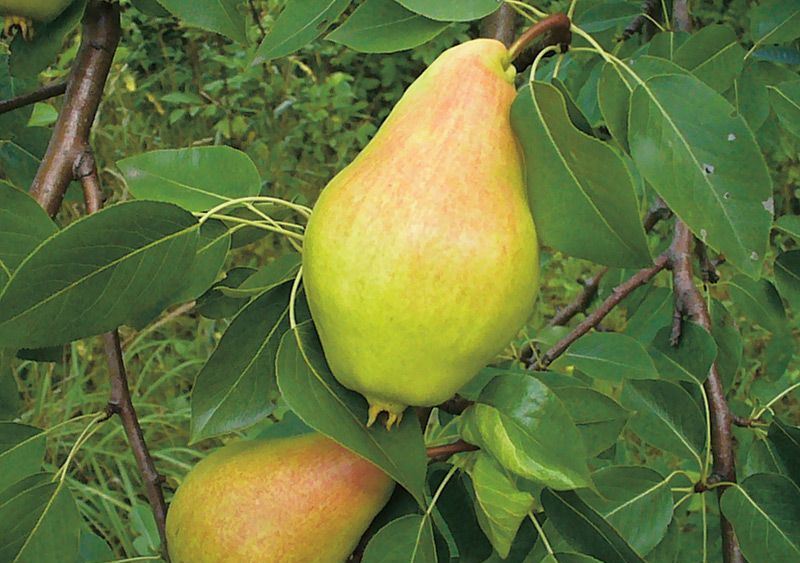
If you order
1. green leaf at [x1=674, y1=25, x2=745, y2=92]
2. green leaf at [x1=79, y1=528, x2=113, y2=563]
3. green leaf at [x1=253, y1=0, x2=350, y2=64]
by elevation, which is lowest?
green leaf at [x1=79, y1=528, x2=113, y2=563]

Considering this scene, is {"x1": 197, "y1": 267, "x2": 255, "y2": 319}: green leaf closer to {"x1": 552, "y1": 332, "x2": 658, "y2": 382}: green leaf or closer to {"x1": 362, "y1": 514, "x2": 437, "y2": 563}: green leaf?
{"x1": 362, "y1": 514, "x2": 437, "y2": 563}: green leaf

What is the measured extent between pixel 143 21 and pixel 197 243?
104 inches

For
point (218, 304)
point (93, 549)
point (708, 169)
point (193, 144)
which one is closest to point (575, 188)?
point (708, 169)

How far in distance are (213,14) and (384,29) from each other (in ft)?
0.47

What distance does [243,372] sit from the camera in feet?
1.86

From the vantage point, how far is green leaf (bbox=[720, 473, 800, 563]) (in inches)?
25.3

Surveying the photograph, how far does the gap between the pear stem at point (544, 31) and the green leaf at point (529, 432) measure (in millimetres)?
169

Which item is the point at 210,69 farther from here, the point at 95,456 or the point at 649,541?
the point at 649,541

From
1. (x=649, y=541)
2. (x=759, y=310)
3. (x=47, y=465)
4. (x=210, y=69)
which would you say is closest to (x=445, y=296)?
(x=649, y=541)

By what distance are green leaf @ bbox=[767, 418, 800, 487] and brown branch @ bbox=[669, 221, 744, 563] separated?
0.12 feet

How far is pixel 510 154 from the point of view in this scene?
0.48 m

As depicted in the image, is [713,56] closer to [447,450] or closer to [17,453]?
[447,450]

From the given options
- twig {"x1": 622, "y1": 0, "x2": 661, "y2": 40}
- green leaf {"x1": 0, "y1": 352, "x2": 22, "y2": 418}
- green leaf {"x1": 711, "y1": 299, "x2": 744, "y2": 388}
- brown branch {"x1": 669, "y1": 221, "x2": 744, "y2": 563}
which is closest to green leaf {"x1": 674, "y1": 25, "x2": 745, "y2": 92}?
brown branch {"x1": 669, "y1": 221, "x2": 744, "y2": 563}

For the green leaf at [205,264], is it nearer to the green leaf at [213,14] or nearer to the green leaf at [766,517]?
the green leaf at [213,14]
